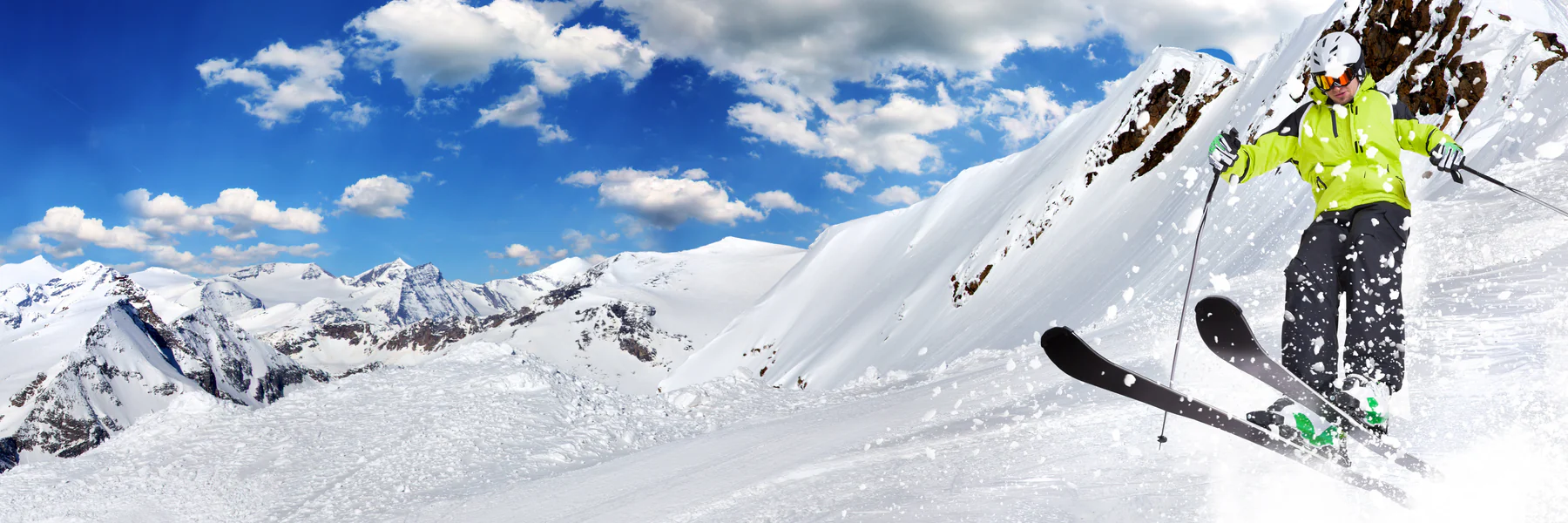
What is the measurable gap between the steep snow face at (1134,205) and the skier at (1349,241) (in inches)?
33.4

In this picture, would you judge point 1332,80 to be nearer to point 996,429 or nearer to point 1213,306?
point 1213,306

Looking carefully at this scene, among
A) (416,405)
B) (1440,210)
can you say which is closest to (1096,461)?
(1440,210)

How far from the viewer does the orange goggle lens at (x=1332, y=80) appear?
472cm

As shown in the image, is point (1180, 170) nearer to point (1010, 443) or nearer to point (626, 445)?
point (626, 445)

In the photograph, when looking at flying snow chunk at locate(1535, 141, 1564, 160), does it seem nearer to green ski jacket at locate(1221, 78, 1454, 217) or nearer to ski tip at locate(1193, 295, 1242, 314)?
green ski jacket at locate(1221, 78, 1454, 217)

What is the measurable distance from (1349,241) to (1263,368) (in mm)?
961

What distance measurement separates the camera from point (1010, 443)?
20.2 feet

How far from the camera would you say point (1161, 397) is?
15.0 feet

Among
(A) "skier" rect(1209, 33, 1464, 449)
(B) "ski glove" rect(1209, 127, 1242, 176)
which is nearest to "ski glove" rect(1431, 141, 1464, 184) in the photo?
(A) "skier" rect(1209, 33, 1464, 449)

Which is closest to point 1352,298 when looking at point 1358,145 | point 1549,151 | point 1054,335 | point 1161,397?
A: point 1358,145

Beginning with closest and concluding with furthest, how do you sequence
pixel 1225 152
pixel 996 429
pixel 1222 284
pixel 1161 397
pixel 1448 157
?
pixel 1161 397 < pixel 1448 157 < pixel 1225 152 < pixel 996 429 < pixel 1222 284

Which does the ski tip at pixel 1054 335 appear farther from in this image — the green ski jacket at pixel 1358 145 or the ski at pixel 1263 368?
the green ski jacket at pixel 1358 145

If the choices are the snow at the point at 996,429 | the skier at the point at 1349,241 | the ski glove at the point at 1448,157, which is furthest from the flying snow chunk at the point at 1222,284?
the skier at the point at 1349,241

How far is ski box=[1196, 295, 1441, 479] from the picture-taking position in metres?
4.30
